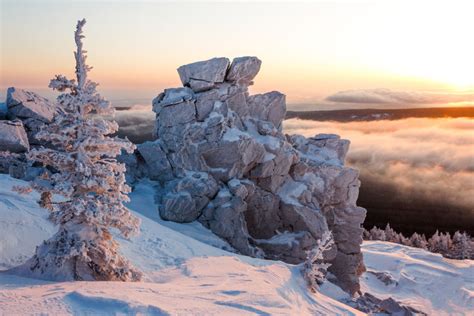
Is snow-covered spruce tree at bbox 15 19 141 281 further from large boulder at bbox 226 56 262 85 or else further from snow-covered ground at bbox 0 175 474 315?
large boulder at bbox 226 56 262 85

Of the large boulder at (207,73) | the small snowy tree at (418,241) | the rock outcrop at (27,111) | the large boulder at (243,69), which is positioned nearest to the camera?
the rock outcrop at (27,111)

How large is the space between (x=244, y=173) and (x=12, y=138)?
18.3 m

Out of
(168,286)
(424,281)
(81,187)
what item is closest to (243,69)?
(81,187)

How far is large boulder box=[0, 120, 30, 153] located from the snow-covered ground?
4.29m

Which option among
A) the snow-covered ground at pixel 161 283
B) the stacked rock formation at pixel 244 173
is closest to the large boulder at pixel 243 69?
the stacked rock formation at pixel 244 173

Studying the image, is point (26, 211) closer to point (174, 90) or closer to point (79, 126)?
point (79, 126)

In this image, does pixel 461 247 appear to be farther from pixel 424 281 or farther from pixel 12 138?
pixel 12 138

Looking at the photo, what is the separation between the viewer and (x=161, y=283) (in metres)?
16.1

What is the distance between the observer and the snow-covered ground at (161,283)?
11.3 meters

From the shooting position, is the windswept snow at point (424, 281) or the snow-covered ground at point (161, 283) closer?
the snow-covered ground at point (161, 283)

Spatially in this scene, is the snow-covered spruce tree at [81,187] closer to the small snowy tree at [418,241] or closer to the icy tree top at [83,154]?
the icy tree top at [83,154]

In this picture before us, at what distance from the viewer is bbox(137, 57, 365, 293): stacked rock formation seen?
112ft

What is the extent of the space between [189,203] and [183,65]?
1328 centimetres

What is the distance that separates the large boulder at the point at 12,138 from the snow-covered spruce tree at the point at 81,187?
18997mm
